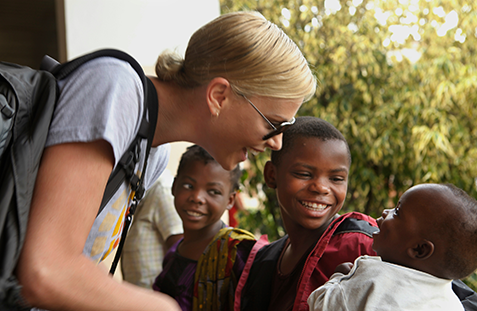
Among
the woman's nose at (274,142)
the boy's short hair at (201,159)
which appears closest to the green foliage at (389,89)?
the boy's short hair at (201,159)

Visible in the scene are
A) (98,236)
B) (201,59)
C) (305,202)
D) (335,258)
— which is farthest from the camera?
(305,202)

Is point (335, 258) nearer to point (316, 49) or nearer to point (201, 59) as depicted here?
point (201, 59)

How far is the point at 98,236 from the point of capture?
1273mm

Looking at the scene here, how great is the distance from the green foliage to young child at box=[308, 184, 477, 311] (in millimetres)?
2387

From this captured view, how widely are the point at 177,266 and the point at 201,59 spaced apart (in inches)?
47.6

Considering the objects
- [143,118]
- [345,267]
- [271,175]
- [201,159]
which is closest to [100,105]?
[143,118]

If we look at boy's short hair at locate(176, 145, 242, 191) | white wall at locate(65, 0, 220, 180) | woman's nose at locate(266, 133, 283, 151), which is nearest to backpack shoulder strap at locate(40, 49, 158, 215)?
woman's nose at locate(266, 133, 283, 151)

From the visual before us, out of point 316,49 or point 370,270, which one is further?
point 316,49

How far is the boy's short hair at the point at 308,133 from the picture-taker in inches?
70.9

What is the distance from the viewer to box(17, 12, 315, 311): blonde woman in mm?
973

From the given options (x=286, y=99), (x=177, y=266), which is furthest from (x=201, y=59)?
(x=177, y=266)

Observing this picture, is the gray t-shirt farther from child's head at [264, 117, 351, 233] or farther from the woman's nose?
child's head at [264, 117, 351, 233]

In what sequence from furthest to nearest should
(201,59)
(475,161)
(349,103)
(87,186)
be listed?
(349,103)
(475,161)
(201,59)
(87,186)

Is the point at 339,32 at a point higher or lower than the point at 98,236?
higher
